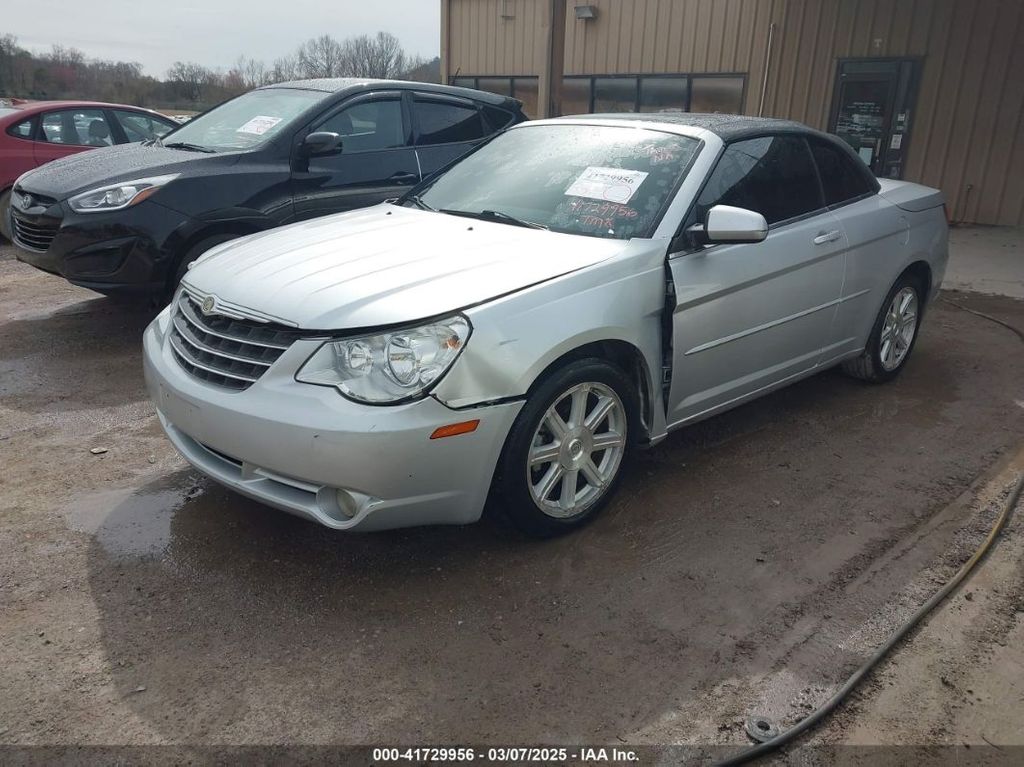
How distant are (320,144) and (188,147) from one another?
3.69 feet

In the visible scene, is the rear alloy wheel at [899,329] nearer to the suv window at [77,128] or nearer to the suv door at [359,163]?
the suv door at [359,163]

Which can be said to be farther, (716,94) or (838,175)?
(716,94)

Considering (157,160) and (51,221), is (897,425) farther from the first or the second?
(51,221)

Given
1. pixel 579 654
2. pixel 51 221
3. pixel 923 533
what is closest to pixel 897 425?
pixel 923 533

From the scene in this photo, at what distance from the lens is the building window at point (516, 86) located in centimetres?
1667

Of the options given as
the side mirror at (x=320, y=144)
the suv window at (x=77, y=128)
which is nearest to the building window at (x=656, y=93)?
the suv window at (x=77, y=128)

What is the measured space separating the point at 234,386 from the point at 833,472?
2.83 meters

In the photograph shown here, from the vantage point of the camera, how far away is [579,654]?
2.70m

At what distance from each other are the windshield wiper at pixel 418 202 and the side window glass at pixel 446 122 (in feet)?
7.65

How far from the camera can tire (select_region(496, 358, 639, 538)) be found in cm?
Answer: 306

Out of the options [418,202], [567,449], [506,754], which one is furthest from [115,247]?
[506,754]

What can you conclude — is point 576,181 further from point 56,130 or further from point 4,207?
point 56,130

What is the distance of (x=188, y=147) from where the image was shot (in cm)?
612

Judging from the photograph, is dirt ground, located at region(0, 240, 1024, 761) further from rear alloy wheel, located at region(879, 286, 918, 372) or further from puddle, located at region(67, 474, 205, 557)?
rear alloy wheel, located at region(879, 286, 918, 372)
